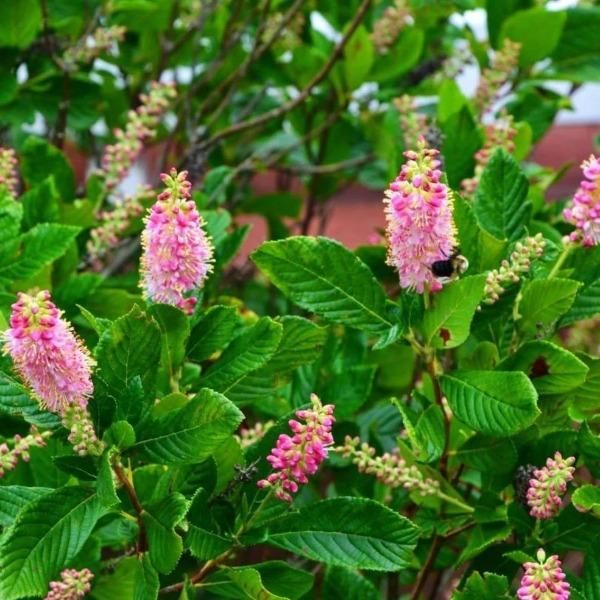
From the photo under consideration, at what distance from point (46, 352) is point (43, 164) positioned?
67cm

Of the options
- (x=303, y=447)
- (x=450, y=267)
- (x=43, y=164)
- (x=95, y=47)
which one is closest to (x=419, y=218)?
(x=450, y=267)

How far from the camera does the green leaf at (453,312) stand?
2.70ft

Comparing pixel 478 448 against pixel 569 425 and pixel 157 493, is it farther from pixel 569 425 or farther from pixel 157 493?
pixel 157 493

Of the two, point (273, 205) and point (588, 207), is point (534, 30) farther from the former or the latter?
point (588, 207)

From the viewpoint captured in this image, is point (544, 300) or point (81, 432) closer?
point (81, 432)

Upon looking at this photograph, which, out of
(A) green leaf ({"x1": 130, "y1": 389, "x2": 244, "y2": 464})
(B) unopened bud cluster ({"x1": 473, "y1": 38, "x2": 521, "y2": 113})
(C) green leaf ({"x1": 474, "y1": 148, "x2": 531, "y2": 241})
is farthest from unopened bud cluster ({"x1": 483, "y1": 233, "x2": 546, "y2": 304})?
(B) unopened bud cluster ({"x1": 473, "y1": 38, "x2": 521, "y2": 113})

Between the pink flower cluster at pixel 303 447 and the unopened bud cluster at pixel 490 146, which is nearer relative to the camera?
the pink flower cluster at pixel 303 447

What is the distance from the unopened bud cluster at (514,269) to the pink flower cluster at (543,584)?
0.21 m

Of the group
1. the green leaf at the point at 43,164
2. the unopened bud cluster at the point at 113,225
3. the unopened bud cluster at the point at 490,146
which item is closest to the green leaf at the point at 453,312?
the unopened bud cluster at the point at 490,146

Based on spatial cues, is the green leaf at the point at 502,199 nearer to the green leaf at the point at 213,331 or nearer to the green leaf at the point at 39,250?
the green leaf at the point at 213,331

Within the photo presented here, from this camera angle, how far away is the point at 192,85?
1605mm

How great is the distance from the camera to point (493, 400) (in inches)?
32.9

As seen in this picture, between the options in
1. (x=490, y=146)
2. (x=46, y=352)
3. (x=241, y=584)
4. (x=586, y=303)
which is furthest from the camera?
(x=490, y=146)

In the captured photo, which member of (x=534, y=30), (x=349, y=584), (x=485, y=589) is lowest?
(x=349, y=584)
